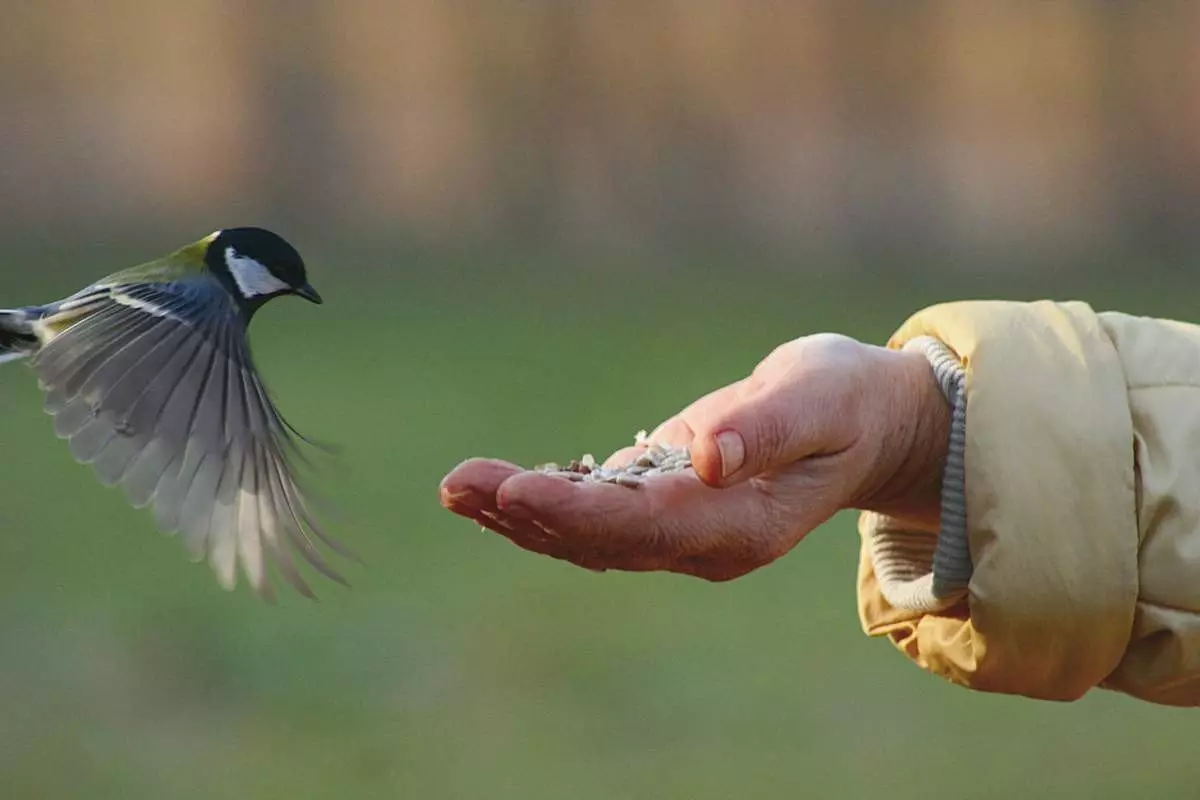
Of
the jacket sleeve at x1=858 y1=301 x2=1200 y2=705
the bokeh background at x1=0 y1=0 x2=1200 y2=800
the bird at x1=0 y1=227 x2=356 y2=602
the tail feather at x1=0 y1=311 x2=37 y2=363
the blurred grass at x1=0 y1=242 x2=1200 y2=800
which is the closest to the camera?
the jacket sleeve at x1=858 y1=301 x2=1200 y2=705

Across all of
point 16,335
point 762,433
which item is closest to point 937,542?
point 762,433

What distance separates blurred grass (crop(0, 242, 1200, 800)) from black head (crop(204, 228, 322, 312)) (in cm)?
130

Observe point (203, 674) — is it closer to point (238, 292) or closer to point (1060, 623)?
point (238, 292)

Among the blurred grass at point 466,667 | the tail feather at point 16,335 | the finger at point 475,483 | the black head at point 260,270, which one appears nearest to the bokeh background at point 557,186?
the blurred grass at point 466,667

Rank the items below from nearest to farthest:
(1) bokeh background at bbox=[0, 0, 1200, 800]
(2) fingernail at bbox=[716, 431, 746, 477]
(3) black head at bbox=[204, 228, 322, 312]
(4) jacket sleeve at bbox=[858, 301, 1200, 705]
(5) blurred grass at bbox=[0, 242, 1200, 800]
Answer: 1. (4) jacket sleeve at bbox=[858, 301, 1200, 705]
2. (2) fingernail at bbox=[716, 431, 746, 477]
3. (3) black head at bbox=[204, 228, 322, 312]
4. (5) blurred grass at bbox=[0, 242, 1200, 800]
5. (1) bokeh background at bbox=[0, 0, 1200, 800]

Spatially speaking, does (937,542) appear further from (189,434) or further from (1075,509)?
(189,434)

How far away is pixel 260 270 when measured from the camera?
9.13 feet

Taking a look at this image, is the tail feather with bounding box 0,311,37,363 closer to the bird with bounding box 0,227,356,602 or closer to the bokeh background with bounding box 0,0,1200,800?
the bird with bounding box 0,227,356,602

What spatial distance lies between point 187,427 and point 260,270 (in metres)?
0.42

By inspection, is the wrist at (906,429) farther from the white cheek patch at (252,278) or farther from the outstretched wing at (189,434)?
the white cheek patch at (252,278)

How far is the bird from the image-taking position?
2.40 m

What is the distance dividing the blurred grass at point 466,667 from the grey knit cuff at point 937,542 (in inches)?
74.7

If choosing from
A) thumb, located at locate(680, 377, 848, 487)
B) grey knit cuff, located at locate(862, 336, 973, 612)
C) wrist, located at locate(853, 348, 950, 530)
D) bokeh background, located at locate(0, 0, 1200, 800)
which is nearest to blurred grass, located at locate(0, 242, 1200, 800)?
bokeh background, located at locate(0, 0, 1200, 800)

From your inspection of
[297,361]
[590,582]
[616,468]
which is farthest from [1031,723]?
[297,361]
